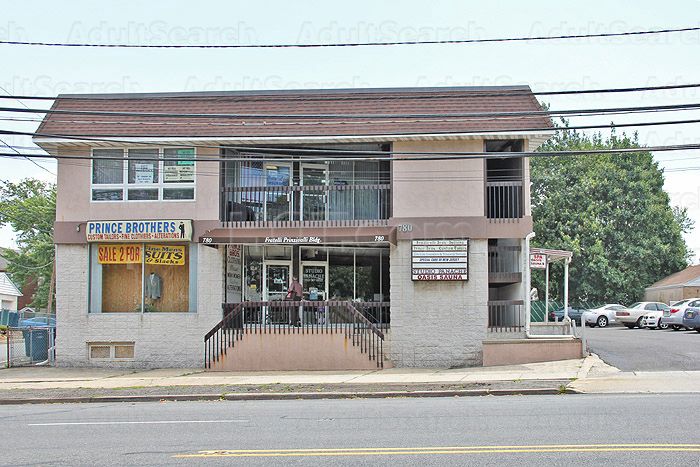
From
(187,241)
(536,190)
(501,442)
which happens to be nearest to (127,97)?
(187,241)

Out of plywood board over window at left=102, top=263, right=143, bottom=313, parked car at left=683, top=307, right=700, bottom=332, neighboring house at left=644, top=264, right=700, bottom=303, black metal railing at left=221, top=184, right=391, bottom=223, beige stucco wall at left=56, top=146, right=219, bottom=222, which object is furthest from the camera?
neighboring house at left=644, top=264, right=700, bottom=303

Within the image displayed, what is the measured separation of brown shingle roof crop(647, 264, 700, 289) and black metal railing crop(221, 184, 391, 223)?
31420 millimetres

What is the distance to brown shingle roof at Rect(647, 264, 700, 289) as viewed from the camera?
48138mm

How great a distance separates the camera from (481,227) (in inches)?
843

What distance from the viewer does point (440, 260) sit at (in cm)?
2138

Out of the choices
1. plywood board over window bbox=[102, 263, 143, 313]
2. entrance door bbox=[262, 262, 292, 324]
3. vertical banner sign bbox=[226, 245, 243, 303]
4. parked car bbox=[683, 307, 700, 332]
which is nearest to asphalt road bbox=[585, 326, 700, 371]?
parked car bbox=[683, 307, 700, 332]

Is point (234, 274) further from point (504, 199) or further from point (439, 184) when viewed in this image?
point (504, 199)

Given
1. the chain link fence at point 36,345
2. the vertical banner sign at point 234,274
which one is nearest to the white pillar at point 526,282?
the vertical banner sign at point 234,274

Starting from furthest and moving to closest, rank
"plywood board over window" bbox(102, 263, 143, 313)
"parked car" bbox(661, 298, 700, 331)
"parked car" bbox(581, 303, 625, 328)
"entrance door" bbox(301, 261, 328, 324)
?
"parked car" bbox(581, 303, 625, 328) → "parked car" bbox(661, 298, 700, 331) → "entrance door" bbox(301, 261, 328, 324) → "plywood board over window" bbox(102, 263, 143, 313)

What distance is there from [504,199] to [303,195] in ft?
17.9

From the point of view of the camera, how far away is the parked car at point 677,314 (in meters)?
34.1

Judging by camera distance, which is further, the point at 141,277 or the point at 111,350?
the point at 141,277

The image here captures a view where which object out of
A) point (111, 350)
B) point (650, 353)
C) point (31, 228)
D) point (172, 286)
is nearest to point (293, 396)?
point (172, 286)

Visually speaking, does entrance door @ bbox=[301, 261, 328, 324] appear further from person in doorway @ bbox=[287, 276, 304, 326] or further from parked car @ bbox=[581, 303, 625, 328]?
parked car @ bbox=[581, 303, 625, 328]
